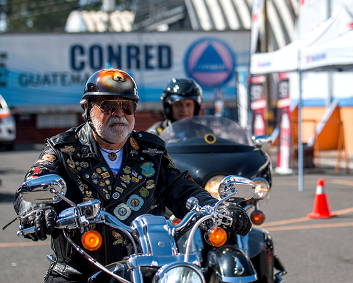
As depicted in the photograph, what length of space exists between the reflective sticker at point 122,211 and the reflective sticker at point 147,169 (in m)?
0.21

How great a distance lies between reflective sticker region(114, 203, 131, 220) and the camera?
2850 millimetres

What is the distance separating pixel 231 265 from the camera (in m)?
3.40

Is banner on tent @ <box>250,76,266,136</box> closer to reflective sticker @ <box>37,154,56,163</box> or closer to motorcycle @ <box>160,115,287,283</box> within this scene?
motorcycle @ <box>160,115,287,283</box>

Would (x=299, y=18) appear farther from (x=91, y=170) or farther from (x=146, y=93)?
(x=91, y=170)

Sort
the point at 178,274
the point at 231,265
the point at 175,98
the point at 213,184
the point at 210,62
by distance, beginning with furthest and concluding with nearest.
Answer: the point at 210,62, the point at 175,98, the point at 213,184, the point at 231,265, the point at 178,274

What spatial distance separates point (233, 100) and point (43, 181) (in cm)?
2405

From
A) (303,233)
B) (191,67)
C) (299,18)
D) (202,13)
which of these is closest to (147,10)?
(202,13)

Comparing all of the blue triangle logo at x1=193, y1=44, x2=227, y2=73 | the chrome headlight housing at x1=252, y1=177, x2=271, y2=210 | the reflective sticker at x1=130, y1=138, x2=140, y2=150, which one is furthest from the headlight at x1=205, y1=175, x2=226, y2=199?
the blue triangle logo at x1=193, y1=44, x2=227, y2=73

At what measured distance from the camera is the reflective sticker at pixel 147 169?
298 centimetres

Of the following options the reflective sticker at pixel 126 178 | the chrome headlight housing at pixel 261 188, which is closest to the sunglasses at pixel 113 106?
the reflective sticker at pixel 126 178

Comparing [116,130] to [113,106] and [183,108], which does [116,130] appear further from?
[183,108]

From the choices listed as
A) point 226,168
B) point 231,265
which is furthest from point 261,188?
point 231,265

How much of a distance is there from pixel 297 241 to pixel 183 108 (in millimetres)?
2304

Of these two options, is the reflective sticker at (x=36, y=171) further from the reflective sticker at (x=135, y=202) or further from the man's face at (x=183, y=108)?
the man's face at (x=183, y=108)
